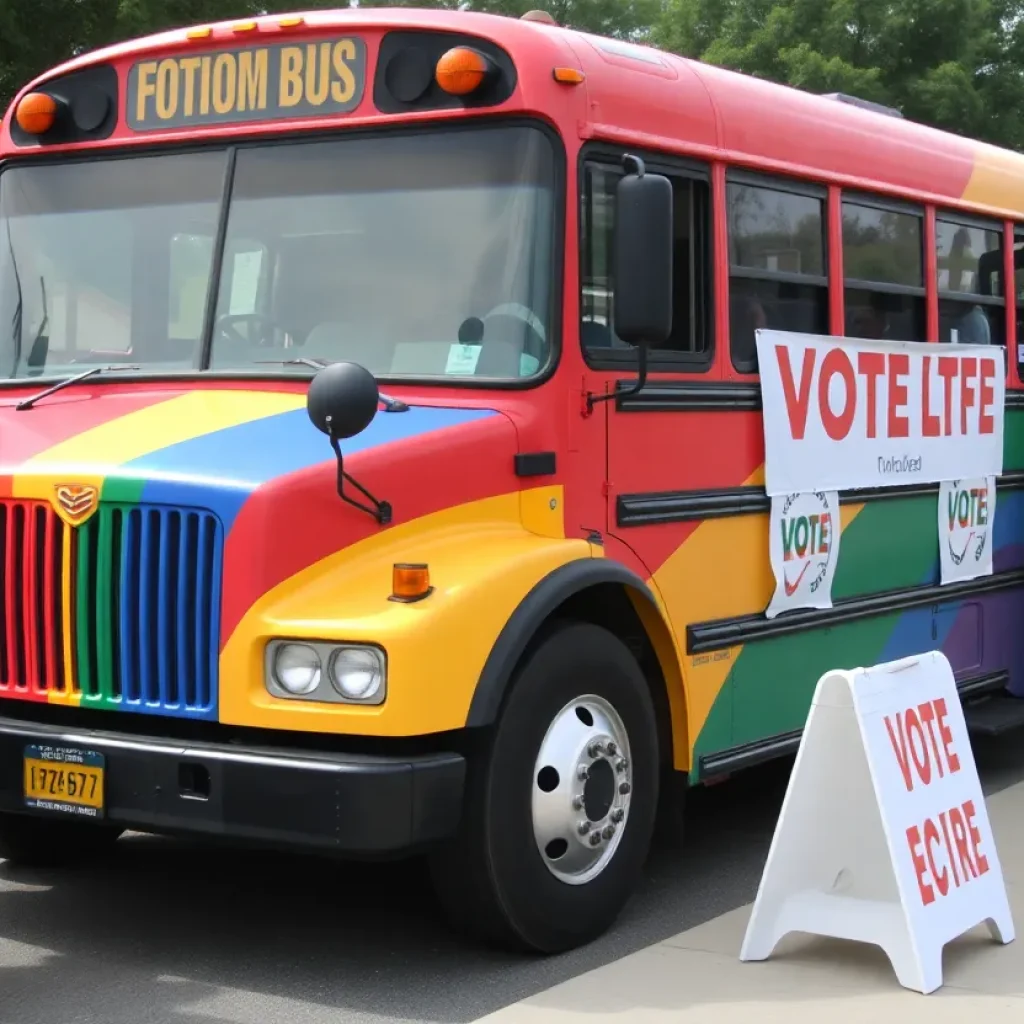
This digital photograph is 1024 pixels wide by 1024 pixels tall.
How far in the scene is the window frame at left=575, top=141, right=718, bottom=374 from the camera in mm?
5074

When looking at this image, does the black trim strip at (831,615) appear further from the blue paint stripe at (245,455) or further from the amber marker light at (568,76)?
the amber marker light at (568,76)

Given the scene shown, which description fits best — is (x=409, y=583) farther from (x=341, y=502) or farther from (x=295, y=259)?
(x=295, y=259)

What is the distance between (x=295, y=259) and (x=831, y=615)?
2.33m

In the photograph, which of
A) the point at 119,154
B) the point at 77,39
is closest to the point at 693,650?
the point at 119,154

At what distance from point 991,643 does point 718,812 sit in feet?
4.85

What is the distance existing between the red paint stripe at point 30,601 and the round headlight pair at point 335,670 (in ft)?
2.44

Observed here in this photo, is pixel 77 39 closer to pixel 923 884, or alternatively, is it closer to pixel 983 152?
pixel 983 152

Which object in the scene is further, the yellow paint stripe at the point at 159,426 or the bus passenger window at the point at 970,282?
the bus passenger window at the point at 970,282

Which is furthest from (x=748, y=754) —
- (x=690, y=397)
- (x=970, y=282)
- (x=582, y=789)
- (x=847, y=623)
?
(x=970, y=282)

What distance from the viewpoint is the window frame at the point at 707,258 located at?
16.6 feet

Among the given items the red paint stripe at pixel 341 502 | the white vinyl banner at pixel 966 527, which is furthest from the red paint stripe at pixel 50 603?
the white vinyl banner at pixel 966 527

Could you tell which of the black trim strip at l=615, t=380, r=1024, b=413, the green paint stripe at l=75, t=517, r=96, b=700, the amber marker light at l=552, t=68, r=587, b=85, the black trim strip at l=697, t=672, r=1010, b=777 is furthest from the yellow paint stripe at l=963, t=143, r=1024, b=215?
the green paint stripe at l=75, t=517, r=96, b=700

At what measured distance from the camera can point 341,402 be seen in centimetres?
439

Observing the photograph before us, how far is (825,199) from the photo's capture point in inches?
246
